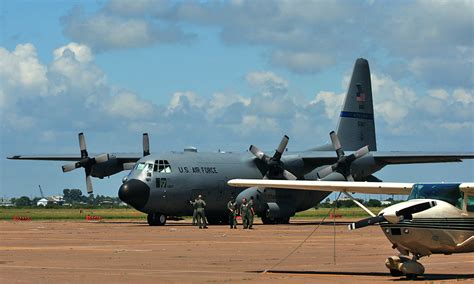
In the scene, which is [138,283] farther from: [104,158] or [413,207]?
[104,158]

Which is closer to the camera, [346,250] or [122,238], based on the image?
[346,250]

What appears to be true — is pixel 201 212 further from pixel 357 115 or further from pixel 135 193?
pixel 357 115

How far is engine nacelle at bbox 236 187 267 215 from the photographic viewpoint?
48.8m

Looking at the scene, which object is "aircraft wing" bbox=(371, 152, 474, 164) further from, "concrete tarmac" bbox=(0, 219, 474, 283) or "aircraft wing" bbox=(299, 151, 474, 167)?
"concrete tarmac" bbox=(0, 219, 474, 283)

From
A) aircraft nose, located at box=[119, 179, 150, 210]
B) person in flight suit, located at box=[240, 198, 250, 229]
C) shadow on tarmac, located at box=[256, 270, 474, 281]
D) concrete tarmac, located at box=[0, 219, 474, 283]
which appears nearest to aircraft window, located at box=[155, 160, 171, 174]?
aircraft nose, located at box=[119, 179, 150, 210]

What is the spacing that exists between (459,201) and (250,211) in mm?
27006

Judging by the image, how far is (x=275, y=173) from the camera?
5206 centimetres

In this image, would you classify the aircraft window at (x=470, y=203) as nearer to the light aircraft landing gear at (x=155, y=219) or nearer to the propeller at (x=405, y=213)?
the propeller at (x=405, y=213)

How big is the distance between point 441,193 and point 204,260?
693 centimetres

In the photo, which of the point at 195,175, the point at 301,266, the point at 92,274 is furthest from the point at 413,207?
the point at 195,175

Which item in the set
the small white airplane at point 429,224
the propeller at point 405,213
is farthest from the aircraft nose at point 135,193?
the propeller at point 405,213

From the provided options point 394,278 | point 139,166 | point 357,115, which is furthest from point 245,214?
point 394,278

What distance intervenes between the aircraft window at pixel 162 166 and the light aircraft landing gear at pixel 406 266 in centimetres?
2962

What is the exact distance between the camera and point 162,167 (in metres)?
48.0
